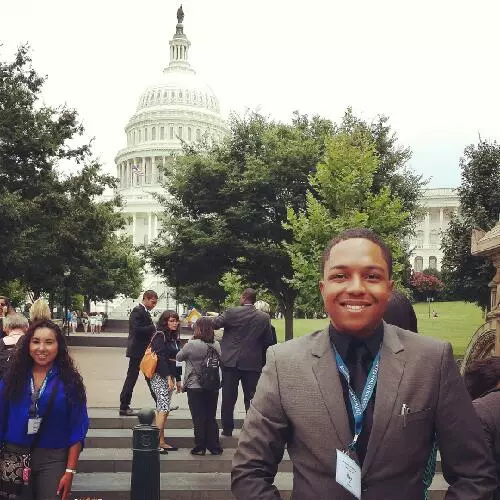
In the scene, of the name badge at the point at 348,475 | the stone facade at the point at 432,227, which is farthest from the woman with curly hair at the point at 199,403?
the stone facade at the point at 432,227

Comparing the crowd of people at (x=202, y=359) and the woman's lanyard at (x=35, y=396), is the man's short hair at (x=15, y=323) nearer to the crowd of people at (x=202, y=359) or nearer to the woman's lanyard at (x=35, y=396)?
the woman's lanyard at (x=35, y=396)

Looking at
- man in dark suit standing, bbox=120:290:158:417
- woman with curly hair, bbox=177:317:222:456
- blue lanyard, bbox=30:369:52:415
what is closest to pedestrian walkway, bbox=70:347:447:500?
woman with curly hair, bbox=177:317:222:456

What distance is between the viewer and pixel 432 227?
11675 cm

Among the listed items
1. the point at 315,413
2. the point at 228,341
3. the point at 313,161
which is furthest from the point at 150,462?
the point at 313,161

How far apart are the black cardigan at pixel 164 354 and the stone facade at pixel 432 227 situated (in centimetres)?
10390

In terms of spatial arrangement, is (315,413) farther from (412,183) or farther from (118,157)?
(118,157)

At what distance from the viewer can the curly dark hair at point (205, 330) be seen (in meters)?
10.4

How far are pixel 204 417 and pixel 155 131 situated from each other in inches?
4547

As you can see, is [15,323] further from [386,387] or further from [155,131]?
[155,131]

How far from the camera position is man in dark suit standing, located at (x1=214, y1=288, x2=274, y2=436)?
35.3ft

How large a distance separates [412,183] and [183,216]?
9.76 m

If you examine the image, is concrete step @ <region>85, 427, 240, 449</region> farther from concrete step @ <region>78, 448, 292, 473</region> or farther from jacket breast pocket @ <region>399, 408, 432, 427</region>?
jacket breast pocket @ <region>399, 408, 432, 427</region>

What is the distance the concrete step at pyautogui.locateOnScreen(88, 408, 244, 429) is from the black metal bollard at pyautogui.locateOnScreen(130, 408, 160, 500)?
3.72 meters

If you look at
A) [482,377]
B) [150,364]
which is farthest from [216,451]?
[482,377]
